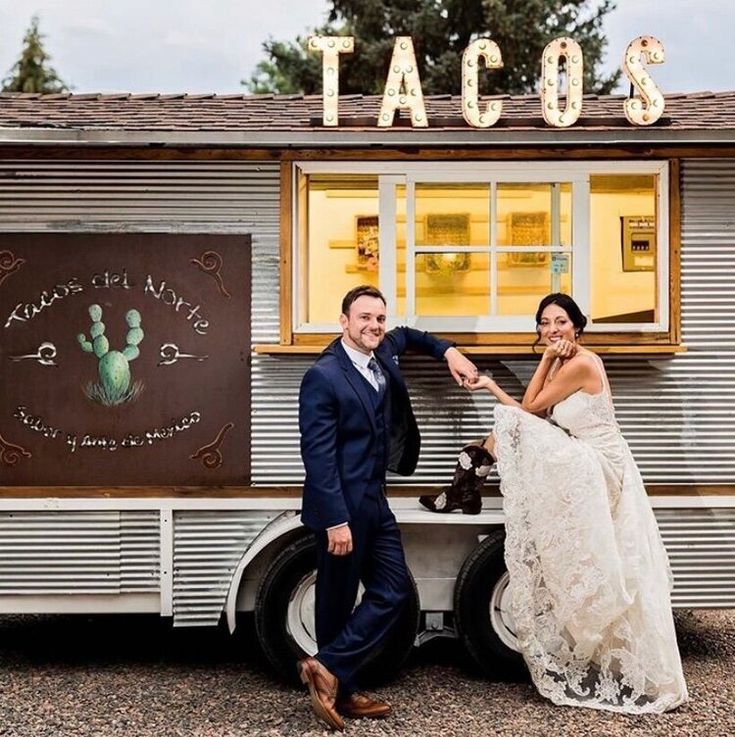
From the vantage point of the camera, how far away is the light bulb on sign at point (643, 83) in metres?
5.74

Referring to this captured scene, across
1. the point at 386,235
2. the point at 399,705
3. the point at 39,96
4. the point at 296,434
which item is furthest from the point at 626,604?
the point at 39,96

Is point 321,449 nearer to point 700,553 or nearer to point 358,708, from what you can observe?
point 358,708

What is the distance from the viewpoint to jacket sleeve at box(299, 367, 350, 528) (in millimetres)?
5016

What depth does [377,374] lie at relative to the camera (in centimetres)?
538

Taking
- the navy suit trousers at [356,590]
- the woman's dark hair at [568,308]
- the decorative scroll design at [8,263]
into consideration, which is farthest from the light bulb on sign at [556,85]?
the decorative scroll design at [8,263]

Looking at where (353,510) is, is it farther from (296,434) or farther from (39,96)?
(39,96)

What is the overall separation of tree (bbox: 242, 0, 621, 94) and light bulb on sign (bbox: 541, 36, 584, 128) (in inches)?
578

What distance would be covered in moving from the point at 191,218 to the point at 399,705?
2617mm

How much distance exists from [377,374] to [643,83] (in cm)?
201

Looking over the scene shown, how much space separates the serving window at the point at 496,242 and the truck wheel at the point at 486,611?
3.53ft

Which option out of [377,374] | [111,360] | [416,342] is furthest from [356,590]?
[111,360]

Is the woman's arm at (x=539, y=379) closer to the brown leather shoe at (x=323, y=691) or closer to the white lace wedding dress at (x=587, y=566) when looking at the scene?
Result: the white lace wedding dress at (x=587, y=566)

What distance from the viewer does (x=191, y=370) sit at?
5965 mm

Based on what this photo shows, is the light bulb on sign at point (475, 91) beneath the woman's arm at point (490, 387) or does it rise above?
above
